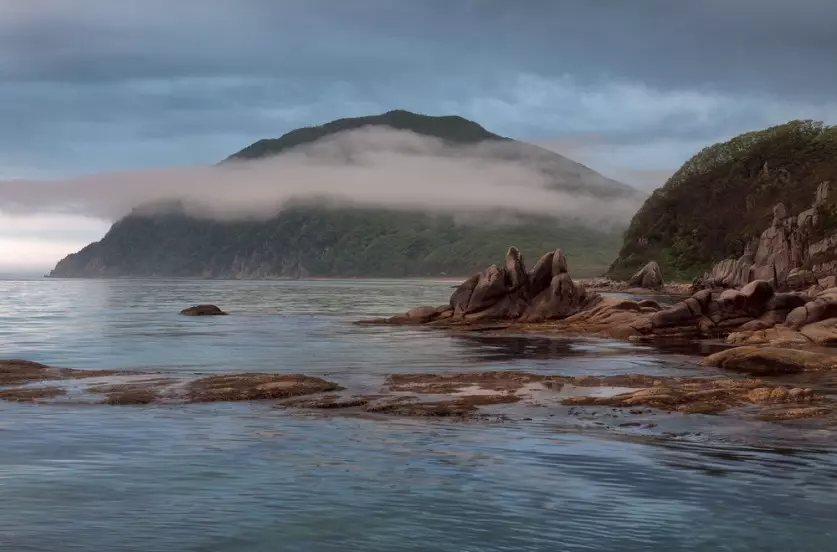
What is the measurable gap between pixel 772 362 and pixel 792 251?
137 meters

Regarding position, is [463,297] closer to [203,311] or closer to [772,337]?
[772,337]

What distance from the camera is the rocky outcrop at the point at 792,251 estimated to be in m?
157

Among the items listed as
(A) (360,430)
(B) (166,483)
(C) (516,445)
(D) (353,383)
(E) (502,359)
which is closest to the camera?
(B) (166,483)

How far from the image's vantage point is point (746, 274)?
16850 cm

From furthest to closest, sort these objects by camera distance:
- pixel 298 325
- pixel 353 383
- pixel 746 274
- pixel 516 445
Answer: pixel 746 274 → pixel 298 325 → pixel 353 383 → pixel 516 445

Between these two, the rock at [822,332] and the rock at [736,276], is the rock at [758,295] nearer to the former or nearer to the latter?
the rock at [822,332]

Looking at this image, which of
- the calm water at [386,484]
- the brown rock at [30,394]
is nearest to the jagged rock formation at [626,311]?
the calm water at [386,484]

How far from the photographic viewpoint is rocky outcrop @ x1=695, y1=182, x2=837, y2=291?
15662cm

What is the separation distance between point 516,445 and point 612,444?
247 centimetres

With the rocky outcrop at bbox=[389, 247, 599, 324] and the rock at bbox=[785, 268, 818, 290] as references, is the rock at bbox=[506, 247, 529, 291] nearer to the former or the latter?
the rocky outcrop at bbox=[389, 247, 599, 324]

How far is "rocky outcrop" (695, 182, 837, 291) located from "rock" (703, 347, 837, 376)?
115 metres

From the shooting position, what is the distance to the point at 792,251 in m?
165

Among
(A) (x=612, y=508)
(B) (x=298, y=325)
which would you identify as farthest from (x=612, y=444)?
(B) (x=298, y=325)

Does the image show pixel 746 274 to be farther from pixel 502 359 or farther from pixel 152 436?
pixel 152 436
